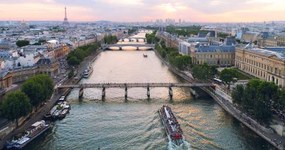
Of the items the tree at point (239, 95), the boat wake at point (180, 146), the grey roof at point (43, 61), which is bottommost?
the boat wake at point (180, 146)

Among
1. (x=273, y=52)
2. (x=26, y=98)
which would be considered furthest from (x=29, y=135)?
(x=273, y=52)

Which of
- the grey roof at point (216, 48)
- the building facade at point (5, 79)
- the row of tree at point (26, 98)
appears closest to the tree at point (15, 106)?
the row of tree at point (26, 98)

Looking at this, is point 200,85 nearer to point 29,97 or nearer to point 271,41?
point 29,97

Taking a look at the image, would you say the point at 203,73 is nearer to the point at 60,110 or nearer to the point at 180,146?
the point at 60,110

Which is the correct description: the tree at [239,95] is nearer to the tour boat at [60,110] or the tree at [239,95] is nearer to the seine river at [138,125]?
the seine river at [138,125]

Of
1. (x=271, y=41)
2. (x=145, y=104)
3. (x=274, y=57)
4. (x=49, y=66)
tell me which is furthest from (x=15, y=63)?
(x=271, y=41)

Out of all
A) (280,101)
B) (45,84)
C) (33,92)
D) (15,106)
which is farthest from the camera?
(45,84)

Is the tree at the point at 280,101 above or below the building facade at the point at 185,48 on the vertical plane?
below
